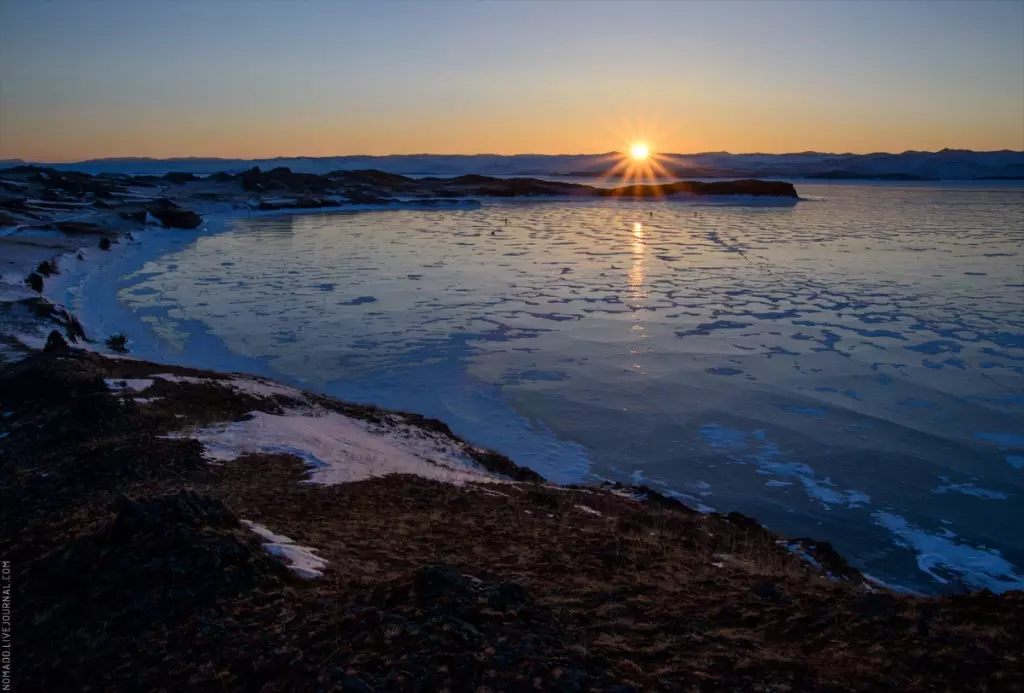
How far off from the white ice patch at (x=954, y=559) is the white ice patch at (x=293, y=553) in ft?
20.6

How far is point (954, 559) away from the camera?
24.7ft

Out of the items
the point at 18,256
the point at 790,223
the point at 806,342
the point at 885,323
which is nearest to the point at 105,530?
the point at 806,342

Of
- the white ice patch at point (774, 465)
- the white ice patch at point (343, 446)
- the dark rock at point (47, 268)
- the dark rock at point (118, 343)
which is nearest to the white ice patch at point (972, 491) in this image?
the white ice patch at point (774, 465)

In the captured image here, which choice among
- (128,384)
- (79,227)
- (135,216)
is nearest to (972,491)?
(128,384)

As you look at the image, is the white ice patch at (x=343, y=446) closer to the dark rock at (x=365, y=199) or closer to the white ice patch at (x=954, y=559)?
the white ice patch at (x=954, y=559)

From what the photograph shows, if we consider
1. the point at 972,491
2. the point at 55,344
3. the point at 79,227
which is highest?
the point at 79,227

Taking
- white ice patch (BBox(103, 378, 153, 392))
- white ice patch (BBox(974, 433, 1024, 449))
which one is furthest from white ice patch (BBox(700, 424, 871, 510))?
white ice patch (BBox(103, 378, 153, 392))

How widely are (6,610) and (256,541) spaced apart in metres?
1.58

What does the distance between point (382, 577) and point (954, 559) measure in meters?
6.28

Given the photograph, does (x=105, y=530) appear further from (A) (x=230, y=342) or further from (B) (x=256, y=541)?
(A) (x=230, y=342)

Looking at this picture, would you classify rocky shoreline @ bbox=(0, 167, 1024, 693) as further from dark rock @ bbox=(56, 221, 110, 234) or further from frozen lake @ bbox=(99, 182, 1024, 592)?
Result: dark rock @ bbox=(56, 221, 110, 234)

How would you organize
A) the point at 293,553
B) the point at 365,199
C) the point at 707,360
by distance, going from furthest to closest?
the point at 365,199
the point at 707,360
the point at 293,553

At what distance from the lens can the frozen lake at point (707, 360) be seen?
29.5ft

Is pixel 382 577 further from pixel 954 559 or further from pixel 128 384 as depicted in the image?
pixel 128 384
